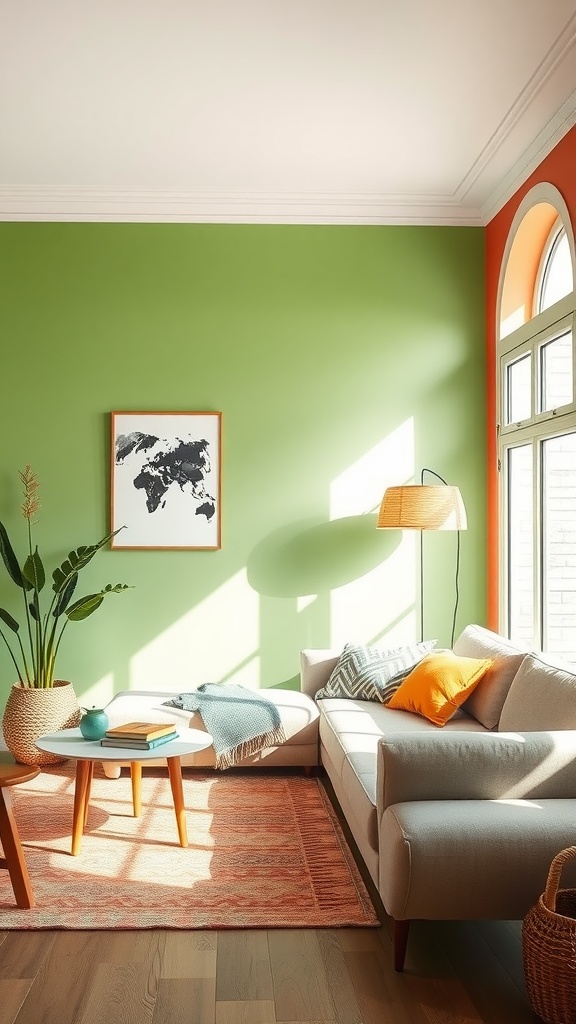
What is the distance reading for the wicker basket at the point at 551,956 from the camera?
2.17m

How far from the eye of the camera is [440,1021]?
2291mm

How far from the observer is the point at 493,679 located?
12.5ft

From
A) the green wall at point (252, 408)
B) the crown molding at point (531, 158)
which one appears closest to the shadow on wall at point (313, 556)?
the green wall at point (252, 408)

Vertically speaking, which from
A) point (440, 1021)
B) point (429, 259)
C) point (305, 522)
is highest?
point (429, 259)

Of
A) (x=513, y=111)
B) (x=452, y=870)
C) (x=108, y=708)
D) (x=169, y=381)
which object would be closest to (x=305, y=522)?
(x=169, y=381)

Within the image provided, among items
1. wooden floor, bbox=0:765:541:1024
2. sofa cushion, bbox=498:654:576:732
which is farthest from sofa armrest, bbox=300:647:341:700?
wooden floor, bbox=0:765:541:1024

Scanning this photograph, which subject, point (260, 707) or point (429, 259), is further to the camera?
point (429, 259)

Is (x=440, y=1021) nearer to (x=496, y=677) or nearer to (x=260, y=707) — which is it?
(x=496, y=677)

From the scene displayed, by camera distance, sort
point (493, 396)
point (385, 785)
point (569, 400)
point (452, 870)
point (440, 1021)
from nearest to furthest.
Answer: point (440, 1021), point (452, 870), point (385, 785), point (569, 400), point (493, 396)

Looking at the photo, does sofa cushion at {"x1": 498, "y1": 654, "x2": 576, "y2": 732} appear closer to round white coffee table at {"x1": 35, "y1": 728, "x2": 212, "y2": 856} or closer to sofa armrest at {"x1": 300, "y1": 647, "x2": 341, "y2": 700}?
round white coffee table at {"x1": 35, "y1": 728, "x2": 212, "y2": 856}

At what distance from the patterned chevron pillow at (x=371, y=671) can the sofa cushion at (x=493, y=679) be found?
0.41m

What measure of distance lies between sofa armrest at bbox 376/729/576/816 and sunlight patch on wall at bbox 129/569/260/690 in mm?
2481

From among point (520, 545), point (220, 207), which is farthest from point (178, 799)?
point (220, 207)

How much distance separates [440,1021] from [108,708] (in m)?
2.47
